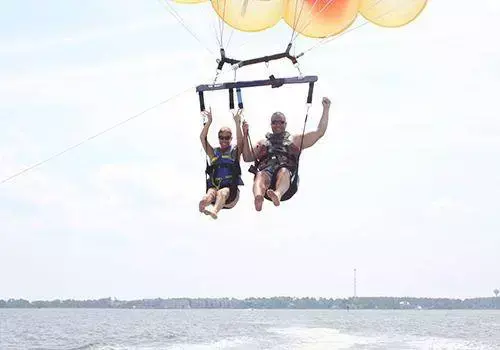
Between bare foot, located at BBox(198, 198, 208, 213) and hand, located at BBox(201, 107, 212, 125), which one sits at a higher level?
hand, located at BBox(201, 107, 212, 125)

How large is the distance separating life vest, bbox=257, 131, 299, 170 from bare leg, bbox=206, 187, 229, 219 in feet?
1.71

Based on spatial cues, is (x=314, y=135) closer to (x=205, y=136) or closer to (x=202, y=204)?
(x=205, y=136)

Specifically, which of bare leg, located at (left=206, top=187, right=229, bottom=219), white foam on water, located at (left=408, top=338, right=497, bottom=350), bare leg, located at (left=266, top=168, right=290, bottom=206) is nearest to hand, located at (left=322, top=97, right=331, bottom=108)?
bare leg, located at (left=266, top=168, right=290, bottom=206)

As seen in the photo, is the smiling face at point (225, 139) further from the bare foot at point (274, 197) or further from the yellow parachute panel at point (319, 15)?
the yellow parachute panel at point (319, 15)

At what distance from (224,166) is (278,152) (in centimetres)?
66

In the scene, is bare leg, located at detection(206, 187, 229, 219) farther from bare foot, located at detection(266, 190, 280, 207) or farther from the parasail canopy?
the parasail canopy

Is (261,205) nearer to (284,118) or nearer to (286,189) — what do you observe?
(286,189)

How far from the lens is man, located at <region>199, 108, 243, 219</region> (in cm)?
943

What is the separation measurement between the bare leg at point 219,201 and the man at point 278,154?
382 mm

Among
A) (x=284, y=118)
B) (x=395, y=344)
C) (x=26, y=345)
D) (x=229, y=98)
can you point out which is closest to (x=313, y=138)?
(x=284, y=118)

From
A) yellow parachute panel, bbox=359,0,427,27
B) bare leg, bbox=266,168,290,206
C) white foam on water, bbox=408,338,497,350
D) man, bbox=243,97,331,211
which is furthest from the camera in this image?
white foam on water, bbox=408,338,497,350

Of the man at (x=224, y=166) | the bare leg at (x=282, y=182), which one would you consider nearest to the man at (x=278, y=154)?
the bare leg at (x=282, y=182)

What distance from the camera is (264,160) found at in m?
9.66

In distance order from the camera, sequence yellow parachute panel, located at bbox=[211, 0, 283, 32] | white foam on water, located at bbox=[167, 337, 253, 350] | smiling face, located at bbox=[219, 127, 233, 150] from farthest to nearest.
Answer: white foam on water, located at bbox=[167, 337, 253, 350]
yellow parachute panel, located at bbox=[211, 0, 283, 32]
smiling face, located at bbox=[219, 127, 233, 150]
